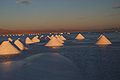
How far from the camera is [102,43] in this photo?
56.4 meters

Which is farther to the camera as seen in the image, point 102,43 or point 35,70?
point 102,43

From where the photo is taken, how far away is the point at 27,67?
837 inches

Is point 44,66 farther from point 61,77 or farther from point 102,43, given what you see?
point 102,43

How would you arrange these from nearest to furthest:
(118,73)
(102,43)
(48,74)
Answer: (48,74) < (118,73) < (102,43)

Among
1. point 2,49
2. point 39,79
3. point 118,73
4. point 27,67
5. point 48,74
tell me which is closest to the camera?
point 39,79

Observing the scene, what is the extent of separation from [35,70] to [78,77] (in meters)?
3.78

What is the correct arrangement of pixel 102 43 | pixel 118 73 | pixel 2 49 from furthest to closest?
pixel 102 43
pixel 2 49
pixel 118 73

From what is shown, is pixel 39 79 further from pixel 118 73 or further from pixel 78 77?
pixel 118 73

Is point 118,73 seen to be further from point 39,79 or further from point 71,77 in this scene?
point 39,79

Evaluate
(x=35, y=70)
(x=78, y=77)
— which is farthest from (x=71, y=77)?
(x=35, y=70)

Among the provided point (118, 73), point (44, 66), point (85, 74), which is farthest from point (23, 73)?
point (118, 73)

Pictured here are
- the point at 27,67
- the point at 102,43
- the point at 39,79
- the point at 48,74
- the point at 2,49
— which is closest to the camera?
the point at 39,79

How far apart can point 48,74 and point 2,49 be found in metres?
19.1

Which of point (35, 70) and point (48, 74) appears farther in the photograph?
point (35, 70)
